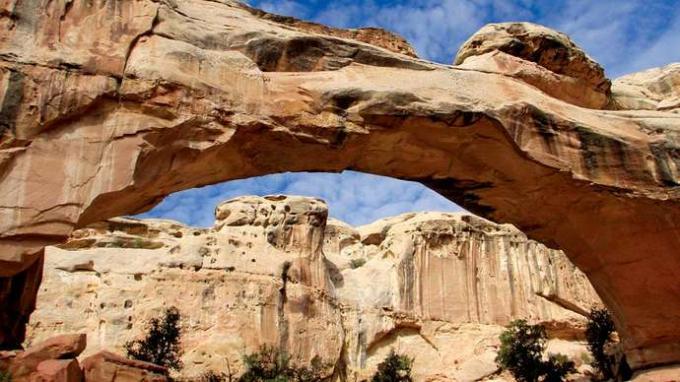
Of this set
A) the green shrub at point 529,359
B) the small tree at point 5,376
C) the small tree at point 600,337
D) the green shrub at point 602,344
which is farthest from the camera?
the green shrub at point 529,359

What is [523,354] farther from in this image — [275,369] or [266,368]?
[266,368]

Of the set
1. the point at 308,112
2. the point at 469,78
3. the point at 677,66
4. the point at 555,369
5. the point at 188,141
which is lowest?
the point at 555,369

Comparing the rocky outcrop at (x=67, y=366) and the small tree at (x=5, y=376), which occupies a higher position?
the rocky outcrop at (x=67, y=366)

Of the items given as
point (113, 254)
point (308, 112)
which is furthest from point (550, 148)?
point (113, 254)

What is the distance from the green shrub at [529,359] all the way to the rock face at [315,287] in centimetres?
710

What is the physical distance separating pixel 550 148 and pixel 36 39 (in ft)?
27.5

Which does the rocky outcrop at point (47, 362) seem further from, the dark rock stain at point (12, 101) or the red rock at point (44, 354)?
the dark rock stain at point (12, 101)

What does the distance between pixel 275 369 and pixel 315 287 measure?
8.03 meters

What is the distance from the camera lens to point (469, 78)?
13.0m

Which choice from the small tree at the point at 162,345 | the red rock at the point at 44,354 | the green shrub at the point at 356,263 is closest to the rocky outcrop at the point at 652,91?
the red rock at the point at 44,354

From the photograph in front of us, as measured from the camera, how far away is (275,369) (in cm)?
2150

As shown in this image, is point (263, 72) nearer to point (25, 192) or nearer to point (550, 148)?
point (25, 192)

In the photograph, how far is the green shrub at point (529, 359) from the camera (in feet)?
64.9

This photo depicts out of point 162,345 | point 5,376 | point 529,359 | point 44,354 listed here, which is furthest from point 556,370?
point 5,376
